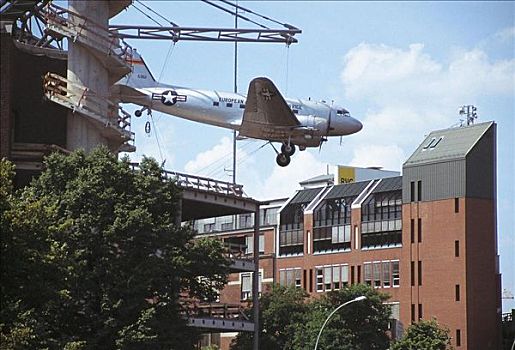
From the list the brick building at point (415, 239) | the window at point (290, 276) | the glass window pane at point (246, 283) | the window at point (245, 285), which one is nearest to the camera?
the brick building at point (415, 239)

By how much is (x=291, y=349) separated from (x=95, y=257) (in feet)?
128

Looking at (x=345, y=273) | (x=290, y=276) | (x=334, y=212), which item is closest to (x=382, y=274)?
(x=345, y=273)

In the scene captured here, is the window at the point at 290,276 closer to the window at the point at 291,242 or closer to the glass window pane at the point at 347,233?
the window at the point at 291,242

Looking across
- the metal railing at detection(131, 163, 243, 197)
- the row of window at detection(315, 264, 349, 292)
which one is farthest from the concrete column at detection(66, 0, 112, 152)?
the row of window at detection(315, 264, 349, 292)

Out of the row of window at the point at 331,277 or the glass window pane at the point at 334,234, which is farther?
the glass window pane at the point at 334,234

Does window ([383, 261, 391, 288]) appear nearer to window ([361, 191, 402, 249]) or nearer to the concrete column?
window ([361, 191, 402, 249])

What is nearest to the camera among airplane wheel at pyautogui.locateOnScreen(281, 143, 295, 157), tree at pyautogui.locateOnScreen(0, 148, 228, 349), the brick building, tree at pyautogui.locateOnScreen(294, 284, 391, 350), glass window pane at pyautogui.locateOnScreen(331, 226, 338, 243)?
tree at pyautogui.locateOnScreen(0, 148, 228, 349)

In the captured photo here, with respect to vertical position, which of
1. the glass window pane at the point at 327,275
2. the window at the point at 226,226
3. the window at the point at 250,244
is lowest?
the glass window pane at the point at 327,275

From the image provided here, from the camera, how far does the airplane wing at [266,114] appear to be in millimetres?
79875

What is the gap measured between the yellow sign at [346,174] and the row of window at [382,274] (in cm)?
2740

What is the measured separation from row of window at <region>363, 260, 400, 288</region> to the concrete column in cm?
5385

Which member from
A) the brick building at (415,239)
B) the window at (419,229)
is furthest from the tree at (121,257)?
the window at (419,229)

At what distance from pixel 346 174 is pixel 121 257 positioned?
99.7 metres

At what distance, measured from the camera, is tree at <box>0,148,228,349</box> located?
5238 centimetres
